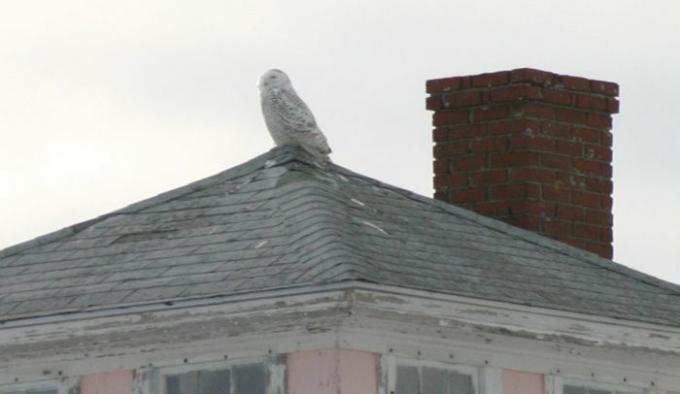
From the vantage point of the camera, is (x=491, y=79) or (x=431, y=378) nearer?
(x=431, y=378)

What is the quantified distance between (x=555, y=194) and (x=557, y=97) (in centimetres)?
75

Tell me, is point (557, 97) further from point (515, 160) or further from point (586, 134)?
point (515, 160)

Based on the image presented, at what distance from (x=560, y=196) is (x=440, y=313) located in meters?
4.22

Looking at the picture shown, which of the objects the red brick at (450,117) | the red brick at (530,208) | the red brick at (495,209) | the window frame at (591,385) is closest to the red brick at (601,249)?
the red brick at (530,208)

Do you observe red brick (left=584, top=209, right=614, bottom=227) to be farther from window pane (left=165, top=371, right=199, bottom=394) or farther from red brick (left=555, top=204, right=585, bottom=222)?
window pane (left=165, top=371, right=199, bottom=394)

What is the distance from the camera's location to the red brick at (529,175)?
1864 cm

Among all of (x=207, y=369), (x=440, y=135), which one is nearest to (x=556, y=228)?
(x=440, y=135)

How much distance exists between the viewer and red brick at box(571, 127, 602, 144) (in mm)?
19156

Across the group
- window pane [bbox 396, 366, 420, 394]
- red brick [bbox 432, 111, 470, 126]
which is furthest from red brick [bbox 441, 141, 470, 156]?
window pane [bbox 396, 366, 420, 394]

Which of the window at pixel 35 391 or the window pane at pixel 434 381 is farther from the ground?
the window at pixel 35 391

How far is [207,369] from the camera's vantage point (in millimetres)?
14969

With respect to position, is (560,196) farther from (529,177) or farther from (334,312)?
(334,312)

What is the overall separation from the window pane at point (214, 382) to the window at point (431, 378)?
867 millimetres

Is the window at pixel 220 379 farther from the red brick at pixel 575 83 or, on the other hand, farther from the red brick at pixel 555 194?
the red brick at pixel 575 83
